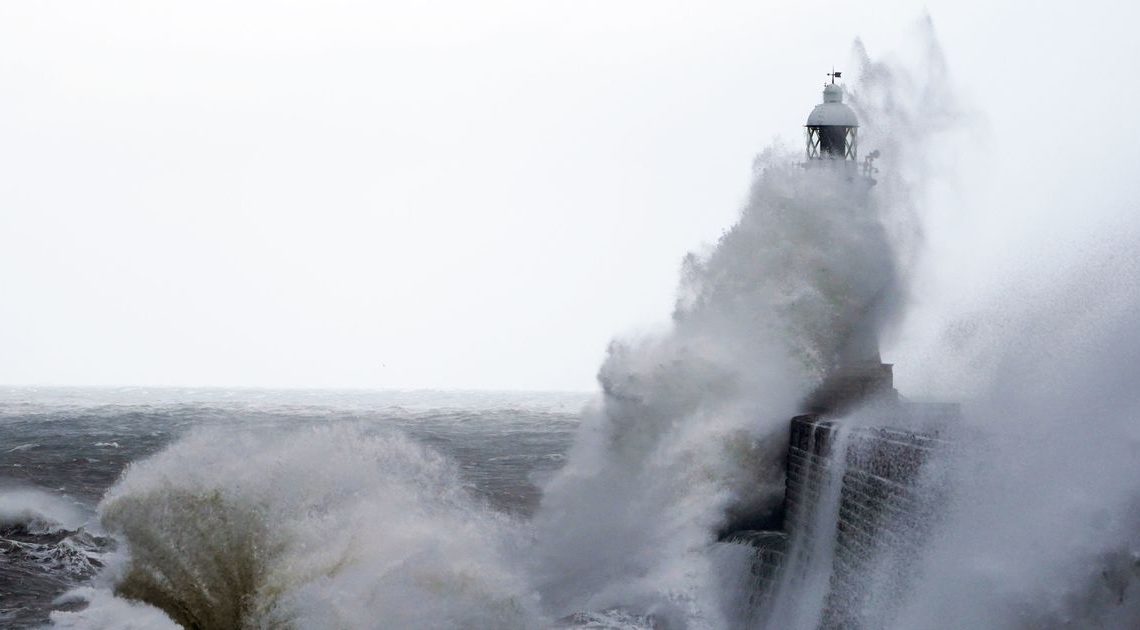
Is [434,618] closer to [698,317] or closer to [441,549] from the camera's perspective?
[441,549]

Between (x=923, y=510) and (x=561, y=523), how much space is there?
13195 mm

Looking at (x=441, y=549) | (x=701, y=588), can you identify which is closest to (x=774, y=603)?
(x=701, y=588)

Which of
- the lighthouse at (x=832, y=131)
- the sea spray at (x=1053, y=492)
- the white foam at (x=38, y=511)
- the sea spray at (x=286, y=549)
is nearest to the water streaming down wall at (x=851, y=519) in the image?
the sea spray at (x=1053, y=492)

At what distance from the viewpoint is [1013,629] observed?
25.3 feet

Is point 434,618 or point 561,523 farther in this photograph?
point 561,523

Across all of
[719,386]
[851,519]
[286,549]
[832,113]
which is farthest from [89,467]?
[851,519]

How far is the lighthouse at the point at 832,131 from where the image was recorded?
850 inches

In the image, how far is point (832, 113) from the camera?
21594 mm

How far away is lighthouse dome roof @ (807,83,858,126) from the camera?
21578 millimetres

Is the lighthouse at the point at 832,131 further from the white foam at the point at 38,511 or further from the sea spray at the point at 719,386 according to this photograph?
the white foam at the point at 38,511

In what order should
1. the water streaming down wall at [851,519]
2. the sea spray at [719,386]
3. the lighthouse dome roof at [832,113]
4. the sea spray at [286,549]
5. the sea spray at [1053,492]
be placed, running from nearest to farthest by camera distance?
the sea spray at [1053,492], the water streaming down wall at [851,519], the sea spray at [286,549], the sea spray at [719,386], the lighthouse dome roof at [832,113]

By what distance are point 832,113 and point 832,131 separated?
32cm

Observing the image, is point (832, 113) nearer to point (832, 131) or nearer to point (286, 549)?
point (832, 131)

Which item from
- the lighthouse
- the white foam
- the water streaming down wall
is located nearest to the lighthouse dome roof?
the lighthouse
